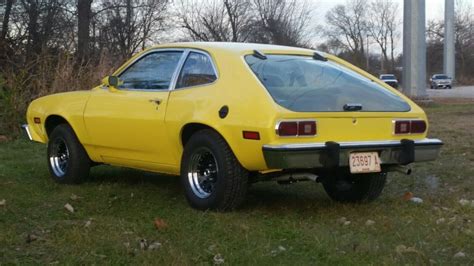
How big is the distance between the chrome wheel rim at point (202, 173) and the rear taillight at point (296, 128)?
0.78 m

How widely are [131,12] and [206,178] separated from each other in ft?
94.5

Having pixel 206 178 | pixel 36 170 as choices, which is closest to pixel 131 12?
pixel 36 170

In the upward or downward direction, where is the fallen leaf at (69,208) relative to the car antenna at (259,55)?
downward

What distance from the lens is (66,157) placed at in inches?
270

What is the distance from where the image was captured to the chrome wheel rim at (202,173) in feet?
17.4

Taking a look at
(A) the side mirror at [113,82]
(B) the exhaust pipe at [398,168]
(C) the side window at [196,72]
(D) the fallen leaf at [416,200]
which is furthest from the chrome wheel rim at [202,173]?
(D) the fallen leaf at [416,200]

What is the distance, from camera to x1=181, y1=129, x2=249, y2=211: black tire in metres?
5.04

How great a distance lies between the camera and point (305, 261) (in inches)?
159

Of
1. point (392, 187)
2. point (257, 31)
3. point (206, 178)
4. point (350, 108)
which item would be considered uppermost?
point (257, 31)

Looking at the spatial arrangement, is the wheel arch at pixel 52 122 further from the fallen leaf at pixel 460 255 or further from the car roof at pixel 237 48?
the fallen leaf at pixel 460 255

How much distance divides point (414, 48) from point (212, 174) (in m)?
18.3

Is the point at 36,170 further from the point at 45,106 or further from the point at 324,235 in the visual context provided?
the point at 324,235

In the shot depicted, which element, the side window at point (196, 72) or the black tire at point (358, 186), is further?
the black tire at point (358, 186)

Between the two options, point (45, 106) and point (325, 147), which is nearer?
point (325, 147)
